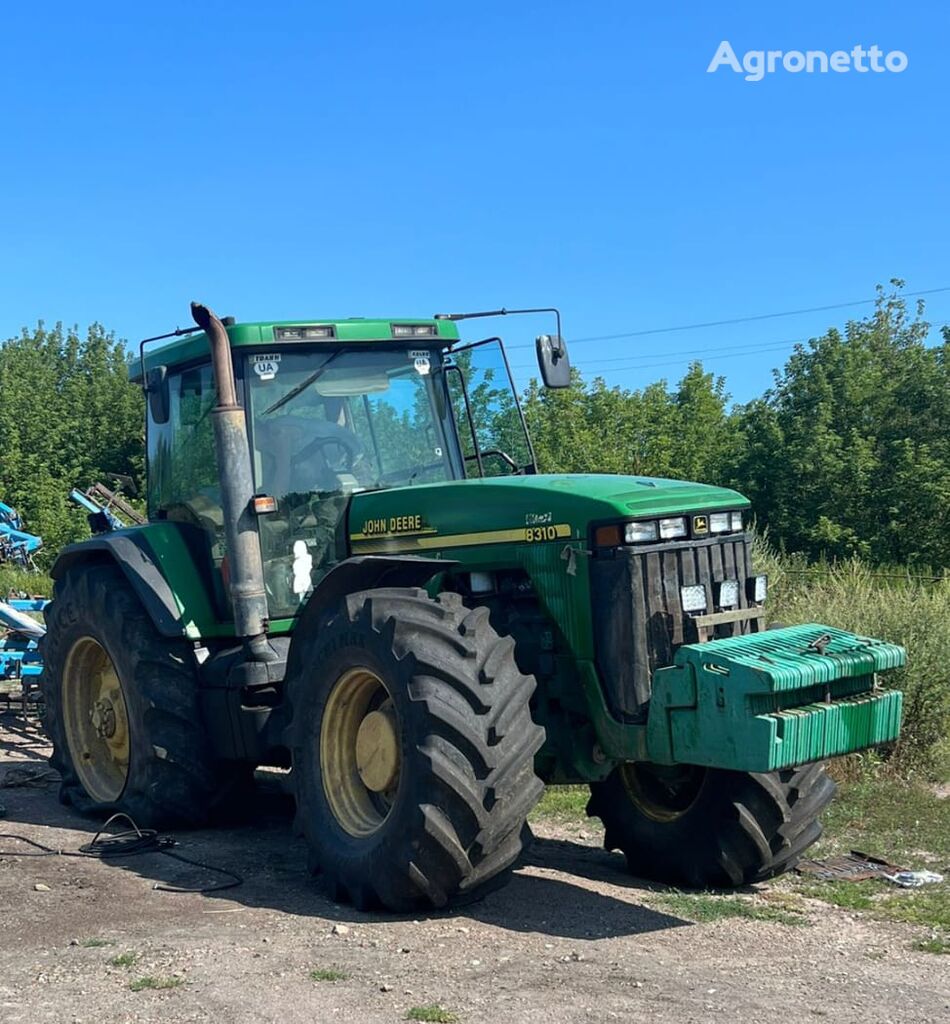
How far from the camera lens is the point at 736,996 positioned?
4668 millimetres

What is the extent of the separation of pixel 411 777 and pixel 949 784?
5201 mm

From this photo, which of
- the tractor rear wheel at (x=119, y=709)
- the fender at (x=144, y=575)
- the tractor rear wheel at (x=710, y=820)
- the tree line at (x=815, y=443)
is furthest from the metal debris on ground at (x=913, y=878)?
the tree line at (x=815, y=443)

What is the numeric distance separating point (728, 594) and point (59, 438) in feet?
114

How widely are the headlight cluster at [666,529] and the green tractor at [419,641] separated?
2 cm

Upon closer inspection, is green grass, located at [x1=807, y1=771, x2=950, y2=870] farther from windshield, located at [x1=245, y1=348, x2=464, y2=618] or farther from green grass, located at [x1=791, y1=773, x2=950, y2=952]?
windshield, located at [x1=245, y1=348, x2=464, y2=618]

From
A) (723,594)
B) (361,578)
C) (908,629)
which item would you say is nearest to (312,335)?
(361,578)

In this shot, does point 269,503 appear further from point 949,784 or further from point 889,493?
point 889,493

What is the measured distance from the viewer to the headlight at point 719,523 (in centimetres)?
624

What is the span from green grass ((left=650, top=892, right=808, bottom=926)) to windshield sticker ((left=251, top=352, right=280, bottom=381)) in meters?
3.44

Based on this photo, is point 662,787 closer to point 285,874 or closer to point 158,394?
point 285,874

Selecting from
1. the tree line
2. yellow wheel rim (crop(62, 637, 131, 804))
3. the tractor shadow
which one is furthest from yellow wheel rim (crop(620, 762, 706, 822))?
the tree line

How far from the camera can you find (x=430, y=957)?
5105 mm

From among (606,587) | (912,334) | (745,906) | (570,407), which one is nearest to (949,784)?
(745,906)

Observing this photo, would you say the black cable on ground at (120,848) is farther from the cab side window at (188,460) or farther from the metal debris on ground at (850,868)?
the metal debris on ground at (850,868)
